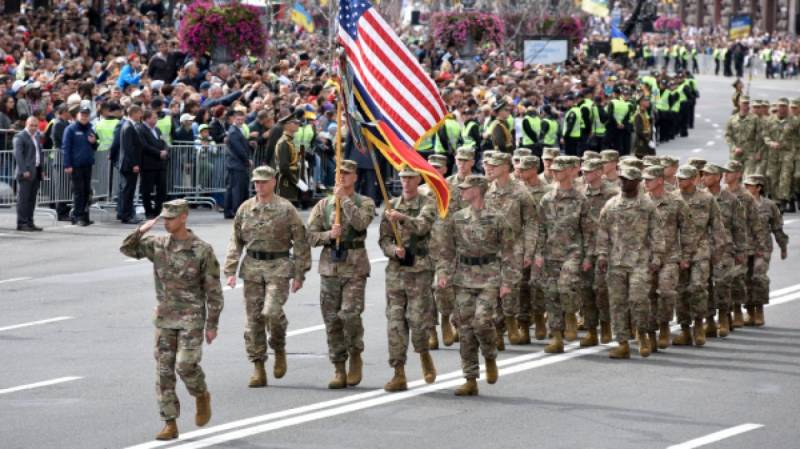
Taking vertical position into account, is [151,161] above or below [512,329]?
above

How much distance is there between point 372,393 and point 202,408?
1988mm

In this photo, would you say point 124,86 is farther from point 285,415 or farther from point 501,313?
point 285,415

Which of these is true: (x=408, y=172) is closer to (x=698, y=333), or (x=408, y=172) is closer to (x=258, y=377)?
(x=258, y=377)

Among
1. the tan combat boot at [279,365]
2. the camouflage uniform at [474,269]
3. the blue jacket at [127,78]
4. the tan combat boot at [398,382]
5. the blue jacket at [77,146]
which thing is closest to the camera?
the camouflage uniform at [474,269]

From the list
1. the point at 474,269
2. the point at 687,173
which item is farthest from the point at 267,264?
the point at 687,173

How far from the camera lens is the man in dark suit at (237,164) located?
2802cm

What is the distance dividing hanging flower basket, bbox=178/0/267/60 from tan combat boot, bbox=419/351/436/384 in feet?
72.0

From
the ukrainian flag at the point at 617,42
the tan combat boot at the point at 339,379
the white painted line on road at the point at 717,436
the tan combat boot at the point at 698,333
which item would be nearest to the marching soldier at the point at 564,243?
the tan combat boot at the point at 698,333

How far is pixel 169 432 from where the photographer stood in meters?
13.1

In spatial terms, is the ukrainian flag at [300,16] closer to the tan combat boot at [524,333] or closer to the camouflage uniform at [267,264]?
the tan combat boot at [524,333]

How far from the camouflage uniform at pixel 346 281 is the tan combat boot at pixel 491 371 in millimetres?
1086

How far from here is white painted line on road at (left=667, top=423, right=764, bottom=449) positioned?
42.9ft

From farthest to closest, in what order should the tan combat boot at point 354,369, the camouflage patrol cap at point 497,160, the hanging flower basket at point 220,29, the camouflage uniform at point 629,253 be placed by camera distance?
the hanging flower basket at point 220,29
the camouflage patrol cap at point 497,160
the camouflage uniform at point 629,253
the tan combat boot at point 354,369

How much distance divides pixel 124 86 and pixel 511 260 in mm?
17057
